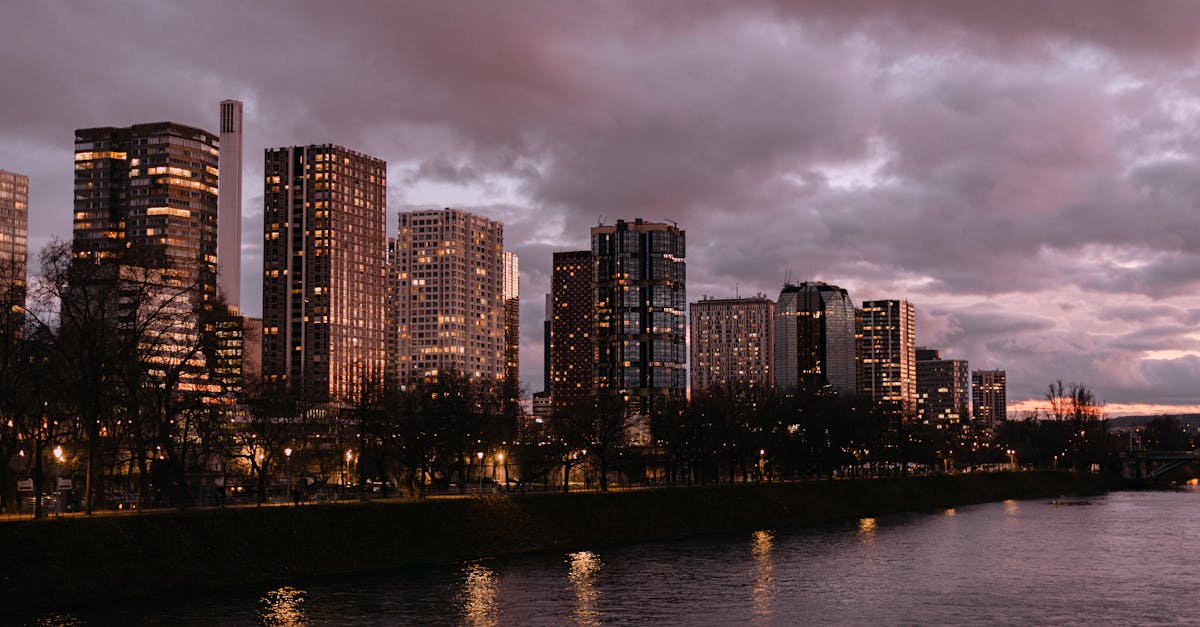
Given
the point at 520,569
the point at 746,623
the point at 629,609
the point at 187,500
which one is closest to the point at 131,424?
the point at 187,500

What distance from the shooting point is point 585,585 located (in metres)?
76.6

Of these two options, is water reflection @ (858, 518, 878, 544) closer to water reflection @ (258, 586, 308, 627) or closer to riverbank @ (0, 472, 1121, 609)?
riverbank @ (0, 472, 1121, 609)

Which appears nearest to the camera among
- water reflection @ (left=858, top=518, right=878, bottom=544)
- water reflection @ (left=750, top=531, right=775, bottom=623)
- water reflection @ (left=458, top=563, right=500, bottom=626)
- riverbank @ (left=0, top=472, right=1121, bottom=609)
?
water reflection @ (left=458, top=563, right=500, bottom=626)

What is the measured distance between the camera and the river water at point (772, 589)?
63188mm

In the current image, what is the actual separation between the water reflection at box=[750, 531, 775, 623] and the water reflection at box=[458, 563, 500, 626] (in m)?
14.1

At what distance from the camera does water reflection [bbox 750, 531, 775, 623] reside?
6675 centimetres

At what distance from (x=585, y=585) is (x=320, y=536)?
61.6 feet

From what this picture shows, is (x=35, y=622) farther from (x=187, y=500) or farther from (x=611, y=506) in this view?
(x=611, y=506)

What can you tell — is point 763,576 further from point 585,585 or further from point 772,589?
point 585,585

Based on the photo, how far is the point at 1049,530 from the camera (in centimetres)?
12388

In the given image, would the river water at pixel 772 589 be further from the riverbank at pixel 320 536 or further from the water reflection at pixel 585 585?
the riverbank at pixel 320 536

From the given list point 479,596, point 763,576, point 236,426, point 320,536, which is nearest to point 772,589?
point 763,576

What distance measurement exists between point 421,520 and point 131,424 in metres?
22.1

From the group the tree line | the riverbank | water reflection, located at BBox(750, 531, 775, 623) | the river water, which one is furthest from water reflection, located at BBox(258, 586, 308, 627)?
water reflection, located at BBox(750, 531, 775, 623)
